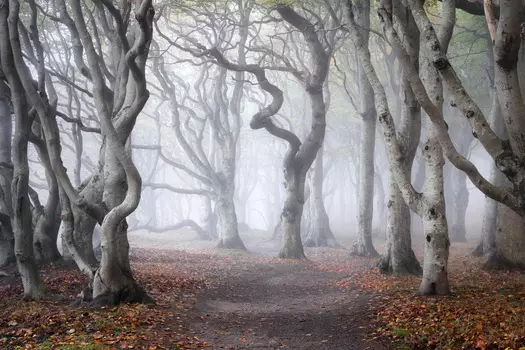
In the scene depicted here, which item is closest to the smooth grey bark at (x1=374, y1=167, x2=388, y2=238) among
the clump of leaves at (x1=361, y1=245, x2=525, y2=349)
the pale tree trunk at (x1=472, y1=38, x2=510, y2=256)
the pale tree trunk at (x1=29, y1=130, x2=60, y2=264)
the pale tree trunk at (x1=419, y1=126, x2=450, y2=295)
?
the pale tree trunk at (x1=472, y1=38, x2=510, y2=256)

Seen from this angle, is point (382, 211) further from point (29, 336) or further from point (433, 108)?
point (29, 336)

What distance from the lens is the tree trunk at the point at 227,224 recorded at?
26125 millimetres

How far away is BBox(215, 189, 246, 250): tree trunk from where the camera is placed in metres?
26.1

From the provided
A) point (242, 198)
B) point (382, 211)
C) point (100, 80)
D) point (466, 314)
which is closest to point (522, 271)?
point (466, 314)

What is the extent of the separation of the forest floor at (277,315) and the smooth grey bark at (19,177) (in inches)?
21.5

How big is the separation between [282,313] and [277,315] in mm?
270

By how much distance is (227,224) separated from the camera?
86.7 ft

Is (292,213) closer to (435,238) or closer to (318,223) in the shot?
(318,223)

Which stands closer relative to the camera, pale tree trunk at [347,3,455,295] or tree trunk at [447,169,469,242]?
pale tree trunk at [347,3,455,295]

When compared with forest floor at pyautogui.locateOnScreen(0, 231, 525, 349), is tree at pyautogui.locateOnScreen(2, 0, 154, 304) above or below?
above

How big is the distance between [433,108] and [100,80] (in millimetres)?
6613

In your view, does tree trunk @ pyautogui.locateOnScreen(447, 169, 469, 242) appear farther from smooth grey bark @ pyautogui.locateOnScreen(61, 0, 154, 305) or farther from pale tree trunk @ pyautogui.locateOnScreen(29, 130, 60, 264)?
smooth grey bark @ pyautogui.locateOnScreen(61, 0, 154, 305)

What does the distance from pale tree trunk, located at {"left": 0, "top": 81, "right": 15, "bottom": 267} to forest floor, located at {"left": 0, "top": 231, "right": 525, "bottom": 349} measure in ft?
3.25

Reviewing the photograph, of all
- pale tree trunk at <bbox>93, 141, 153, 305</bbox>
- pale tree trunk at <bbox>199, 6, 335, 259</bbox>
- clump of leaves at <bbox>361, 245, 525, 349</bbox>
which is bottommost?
clump of leaves at <bbox>361, 245, 525, 349</bbox>
